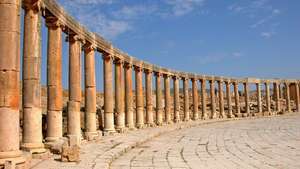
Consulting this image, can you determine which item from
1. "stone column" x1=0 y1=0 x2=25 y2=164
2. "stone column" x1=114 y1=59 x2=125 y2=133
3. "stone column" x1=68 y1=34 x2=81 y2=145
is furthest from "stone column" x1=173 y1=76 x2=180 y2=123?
"stone column" x1=0 y1=0 x2=25 y2=164

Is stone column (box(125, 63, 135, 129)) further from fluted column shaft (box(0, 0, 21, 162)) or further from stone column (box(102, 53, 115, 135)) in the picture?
fluted column shaft (box(0, 0, 21, 162))

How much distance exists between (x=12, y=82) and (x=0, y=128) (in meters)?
1.35

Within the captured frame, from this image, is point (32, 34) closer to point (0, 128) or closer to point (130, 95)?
point (0, 128)

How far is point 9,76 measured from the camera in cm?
1088

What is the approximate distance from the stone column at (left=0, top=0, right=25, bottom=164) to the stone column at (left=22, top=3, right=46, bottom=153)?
9.24ft

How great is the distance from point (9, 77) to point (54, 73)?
612cm

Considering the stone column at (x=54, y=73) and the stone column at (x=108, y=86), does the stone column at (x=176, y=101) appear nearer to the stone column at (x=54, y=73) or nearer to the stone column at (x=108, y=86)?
the stone column at (x=108, y=86)

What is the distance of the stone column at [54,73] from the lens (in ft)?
54.7

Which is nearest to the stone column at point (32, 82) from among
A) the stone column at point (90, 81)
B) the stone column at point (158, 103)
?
the stone column at point (90, 81)

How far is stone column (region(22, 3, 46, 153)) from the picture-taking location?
13727 millimetres

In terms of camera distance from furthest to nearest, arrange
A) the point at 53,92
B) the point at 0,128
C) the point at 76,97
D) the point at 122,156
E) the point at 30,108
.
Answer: the point at 76,97, the point at 53,92, the point at 122,156, the point at 30,108, the point at 0,128

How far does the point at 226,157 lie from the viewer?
47.3ft

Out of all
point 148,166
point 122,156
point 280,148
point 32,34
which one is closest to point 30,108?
point 32,34

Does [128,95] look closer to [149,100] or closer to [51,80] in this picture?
[149,100]
